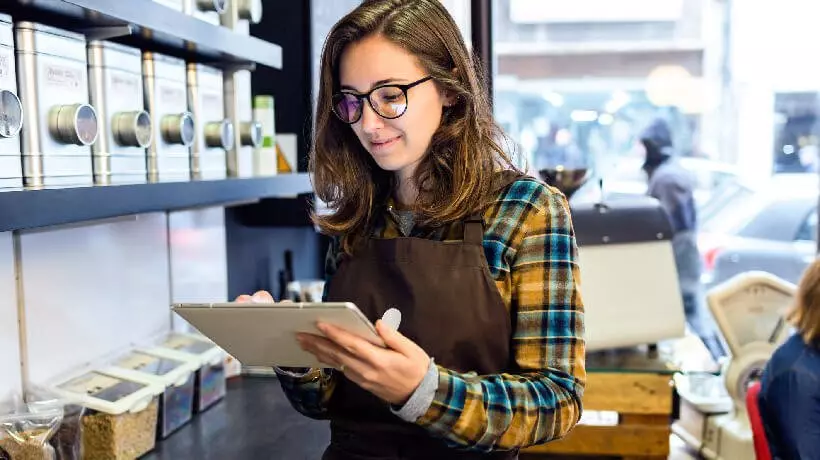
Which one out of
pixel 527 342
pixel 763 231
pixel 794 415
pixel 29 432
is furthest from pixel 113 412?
pixel 763 231

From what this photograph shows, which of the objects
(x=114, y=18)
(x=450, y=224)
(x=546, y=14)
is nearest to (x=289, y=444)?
(x=450, y=224)

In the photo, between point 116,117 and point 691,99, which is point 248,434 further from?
point 691,99

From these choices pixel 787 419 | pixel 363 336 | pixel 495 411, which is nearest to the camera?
pixel 363 336

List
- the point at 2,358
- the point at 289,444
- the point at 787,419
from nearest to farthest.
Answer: the point at 2,358 < the point at 289,444 < the point at 787,419

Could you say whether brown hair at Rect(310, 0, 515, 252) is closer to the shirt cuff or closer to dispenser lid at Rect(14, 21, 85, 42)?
the shirt cuff

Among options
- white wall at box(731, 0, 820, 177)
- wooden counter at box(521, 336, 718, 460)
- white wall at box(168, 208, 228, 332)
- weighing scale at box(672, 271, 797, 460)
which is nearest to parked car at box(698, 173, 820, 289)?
white wall at box(731, 0, 820, 177)

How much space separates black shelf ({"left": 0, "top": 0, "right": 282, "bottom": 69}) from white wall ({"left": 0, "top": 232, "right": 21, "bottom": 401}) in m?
0.44

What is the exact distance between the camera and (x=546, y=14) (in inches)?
156

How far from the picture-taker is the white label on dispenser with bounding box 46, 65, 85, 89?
147cm

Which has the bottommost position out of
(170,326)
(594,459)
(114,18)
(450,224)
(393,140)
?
(594,459)

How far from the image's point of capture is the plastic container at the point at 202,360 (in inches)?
87.0

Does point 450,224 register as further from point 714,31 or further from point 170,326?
point 714,31

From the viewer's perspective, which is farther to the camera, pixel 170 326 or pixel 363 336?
pixel 170 326

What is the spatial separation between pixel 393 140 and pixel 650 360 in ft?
4.98
